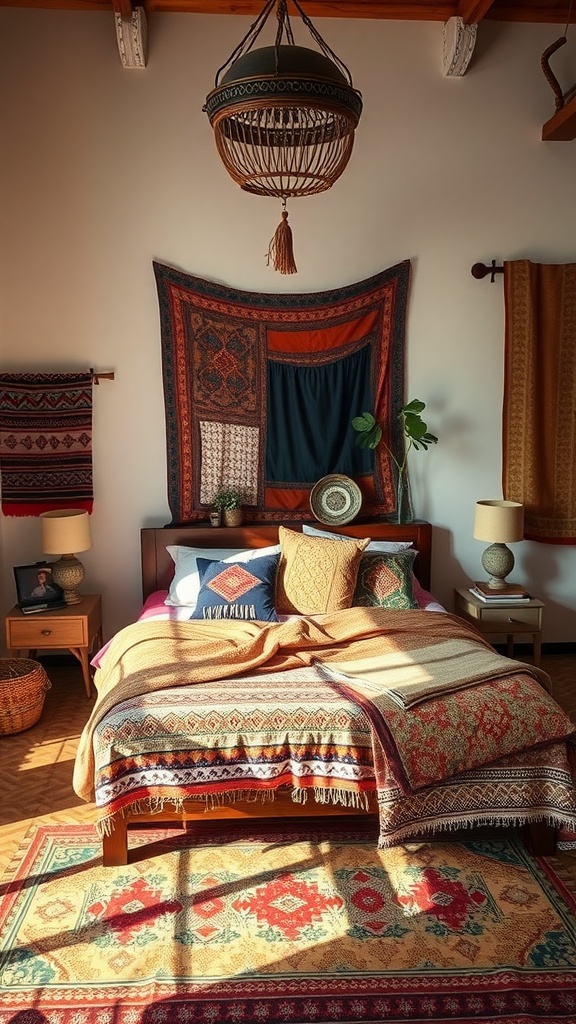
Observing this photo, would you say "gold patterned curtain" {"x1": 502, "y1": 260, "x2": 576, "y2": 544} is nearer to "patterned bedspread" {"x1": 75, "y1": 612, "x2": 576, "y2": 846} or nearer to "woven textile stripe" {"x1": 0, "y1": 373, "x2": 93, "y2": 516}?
"patterned bedspread" {"x1": 75, "y1": 612, "x2": 576, "y2": 846}

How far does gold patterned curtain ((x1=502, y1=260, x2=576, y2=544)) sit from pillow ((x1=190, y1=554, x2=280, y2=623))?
5.93 feet

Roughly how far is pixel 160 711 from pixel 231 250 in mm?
3064

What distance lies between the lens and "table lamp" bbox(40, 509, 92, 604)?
505 centimetres

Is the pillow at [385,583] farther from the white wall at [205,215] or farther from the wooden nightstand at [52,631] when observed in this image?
the wooden nightstand at [52,631]

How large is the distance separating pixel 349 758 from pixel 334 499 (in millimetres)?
2347

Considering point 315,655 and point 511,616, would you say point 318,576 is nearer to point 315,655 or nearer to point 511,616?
point 315,655

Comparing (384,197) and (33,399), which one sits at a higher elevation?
(384,197)

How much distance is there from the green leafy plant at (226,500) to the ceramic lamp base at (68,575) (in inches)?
35.4

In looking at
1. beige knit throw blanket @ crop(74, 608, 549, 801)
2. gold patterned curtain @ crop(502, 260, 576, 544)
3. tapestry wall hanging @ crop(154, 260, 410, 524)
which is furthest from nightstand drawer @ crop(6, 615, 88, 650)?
gold patterned curtain @ crop(502, 260, 576, 544)

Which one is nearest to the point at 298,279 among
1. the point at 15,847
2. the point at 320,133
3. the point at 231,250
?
the point at 231,250

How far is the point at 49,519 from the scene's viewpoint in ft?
16.6

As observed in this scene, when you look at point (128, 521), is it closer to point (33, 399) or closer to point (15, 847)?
point (33, 399)

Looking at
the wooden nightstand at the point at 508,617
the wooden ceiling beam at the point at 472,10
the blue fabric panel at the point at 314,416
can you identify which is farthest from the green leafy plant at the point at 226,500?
the wooden ceiling beam at the point at 472,10

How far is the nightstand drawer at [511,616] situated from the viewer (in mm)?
5191
